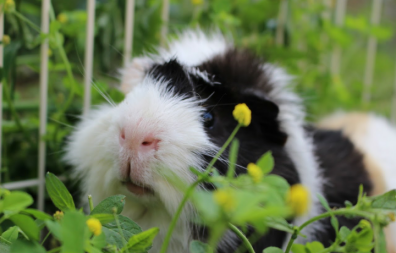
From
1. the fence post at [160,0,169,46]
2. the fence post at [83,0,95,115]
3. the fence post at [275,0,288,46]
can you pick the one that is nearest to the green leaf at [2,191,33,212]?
the fence post at [83,0,95,115]

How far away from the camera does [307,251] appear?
0.91m

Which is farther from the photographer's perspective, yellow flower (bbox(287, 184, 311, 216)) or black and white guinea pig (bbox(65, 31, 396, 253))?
black and white guinea pig (bbox(65, 31, 396, 253))

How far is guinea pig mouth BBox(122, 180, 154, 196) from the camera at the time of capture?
1.13 metres

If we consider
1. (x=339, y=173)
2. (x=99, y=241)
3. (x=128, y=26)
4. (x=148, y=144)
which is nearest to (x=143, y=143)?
(x=148, y=144)

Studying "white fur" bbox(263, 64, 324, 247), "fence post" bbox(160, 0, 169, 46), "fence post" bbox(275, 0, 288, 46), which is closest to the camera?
"white fur" bbox(263, 64, 324, 247)

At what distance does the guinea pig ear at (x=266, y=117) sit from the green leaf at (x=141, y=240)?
25.8 inches

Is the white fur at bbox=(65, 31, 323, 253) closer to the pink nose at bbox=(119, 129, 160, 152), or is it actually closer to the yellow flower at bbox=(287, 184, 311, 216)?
the pink nose at bbox=(119, 129, 160, 152)

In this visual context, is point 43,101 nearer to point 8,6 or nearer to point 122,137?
point 8,6

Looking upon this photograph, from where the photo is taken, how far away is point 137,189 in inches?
45.2

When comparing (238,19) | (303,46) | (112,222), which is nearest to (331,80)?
(303,46)

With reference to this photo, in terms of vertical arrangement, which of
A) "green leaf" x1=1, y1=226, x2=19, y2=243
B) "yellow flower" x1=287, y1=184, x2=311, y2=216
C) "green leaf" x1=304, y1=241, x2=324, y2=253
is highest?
"yellow flower" x1=287, y1=184, x2=311, y2=216

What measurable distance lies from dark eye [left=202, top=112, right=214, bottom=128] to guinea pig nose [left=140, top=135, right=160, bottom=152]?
210 millimetres

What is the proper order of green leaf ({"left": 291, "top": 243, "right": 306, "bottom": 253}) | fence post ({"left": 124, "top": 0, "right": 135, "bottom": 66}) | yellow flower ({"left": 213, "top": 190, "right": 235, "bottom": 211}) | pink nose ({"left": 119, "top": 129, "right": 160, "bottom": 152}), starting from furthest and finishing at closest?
fence post ({"left": 124, "top": 0, "right": 135, "bottom": 66}), pink nose ({"left": 119, "top": 129, "right": 160, "bottom": 152}), green leaf ({"left": 291, "top": 243, "right": 306, "bottom": 253}), yellow flower ({"left": 213, "top": 190, "right": 235, "bottom": 211})

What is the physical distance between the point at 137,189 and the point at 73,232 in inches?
18.3
